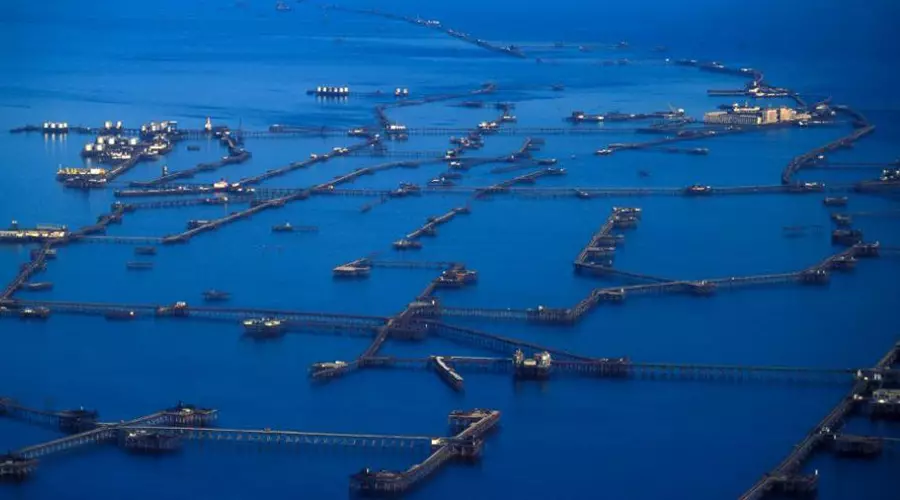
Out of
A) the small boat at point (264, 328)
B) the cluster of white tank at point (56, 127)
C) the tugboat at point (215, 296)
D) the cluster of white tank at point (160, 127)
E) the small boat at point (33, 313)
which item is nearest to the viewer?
the small boat at point (264, 328)

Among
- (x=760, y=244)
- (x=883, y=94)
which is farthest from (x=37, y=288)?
(x=883, y=94)

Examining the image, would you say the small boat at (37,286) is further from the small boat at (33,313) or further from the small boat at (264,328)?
the small boat at (264,328)

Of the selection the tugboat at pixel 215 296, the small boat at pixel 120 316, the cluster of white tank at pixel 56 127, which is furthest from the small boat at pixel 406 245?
the cluster of white tank at pixel 56 127

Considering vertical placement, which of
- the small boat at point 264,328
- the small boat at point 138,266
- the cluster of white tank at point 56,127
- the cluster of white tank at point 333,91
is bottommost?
the small boat at point 264,328

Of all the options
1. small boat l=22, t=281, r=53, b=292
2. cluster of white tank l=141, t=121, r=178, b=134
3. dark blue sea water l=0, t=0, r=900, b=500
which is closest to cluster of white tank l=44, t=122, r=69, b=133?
dark blue sea water l=0, t=0, r=900, b=500

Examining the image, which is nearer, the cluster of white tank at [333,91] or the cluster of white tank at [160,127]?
the cluster of white tank at [160,127]

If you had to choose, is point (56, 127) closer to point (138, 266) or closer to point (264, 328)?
point (138, 266)

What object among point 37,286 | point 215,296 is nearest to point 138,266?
point 37,286
